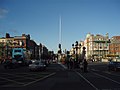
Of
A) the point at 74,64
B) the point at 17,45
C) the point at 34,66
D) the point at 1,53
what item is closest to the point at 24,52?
the point at 74,64

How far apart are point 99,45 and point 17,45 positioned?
180 feet

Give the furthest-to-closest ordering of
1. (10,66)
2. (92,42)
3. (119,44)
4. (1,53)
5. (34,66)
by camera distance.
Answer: (92,42) → (119,44) → (1,53) → (10,66) → (34,66)

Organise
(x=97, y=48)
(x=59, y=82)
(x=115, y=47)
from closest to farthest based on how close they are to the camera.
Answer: (x=59, y=82) → (x=115, y=47) → (x=97, y=48)

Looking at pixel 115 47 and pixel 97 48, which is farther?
pixel 97 48

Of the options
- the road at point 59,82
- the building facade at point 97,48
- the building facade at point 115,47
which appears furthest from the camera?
the building facade at point 97,48

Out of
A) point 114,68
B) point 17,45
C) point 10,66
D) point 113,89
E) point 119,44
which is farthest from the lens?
point 119,44

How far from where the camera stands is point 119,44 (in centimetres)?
15200

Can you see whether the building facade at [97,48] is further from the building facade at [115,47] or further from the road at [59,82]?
the road at [59,82]

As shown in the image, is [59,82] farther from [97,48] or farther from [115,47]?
[97,48]

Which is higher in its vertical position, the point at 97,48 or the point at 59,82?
the point at 97,48

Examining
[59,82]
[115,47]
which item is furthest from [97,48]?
[59,82]

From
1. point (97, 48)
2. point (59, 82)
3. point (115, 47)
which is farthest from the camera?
point (97, 48)

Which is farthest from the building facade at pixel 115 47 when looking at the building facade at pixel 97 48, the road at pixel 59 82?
the road at pixel 59 82

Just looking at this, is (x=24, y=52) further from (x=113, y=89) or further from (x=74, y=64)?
(x=113, y=89)
